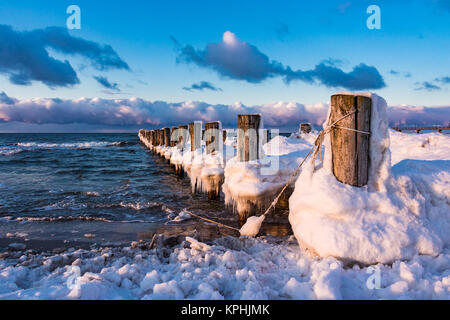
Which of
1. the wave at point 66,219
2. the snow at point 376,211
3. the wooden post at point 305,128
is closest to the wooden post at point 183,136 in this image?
the wave at point 66,219

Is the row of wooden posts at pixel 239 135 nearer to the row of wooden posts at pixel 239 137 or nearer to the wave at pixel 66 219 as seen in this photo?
the row of wooden posts at pixel 239 137

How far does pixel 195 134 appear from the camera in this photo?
9.51m

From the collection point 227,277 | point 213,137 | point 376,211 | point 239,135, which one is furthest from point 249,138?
point 213,137

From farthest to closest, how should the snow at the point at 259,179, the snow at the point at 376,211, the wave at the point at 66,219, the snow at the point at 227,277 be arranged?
the wave at the point at 66,219
the snow at the point at 259,179
the snow at the point at 376,211
the snow at the point at 227,277

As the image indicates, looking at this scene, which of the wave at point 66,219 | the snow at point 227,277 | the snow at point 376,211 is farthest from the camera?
the wave at point 66,219

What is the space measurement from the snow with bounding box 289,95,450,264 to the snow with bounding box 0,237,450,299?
0.52 ft

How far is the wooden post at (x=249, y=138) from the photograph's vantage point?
16.5 ft

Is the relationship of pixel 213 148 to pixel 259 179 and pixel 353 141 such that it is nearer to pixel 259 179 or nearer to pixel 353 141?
pixel 259 179

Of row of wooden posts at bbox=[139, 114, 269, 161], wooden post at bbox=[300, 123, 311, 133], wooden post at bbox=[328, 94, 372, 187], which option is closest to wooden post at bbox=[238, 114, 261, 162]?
row of wooden posts at bbox=[139, 114, 269, 161]

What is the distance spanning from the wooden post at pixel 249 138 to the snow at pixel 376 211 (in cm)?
153

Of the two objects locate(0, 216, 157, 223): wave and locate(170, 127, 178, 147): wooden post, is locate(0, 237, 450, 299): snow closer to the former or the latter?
locate(0, 216, 157, 223): wave

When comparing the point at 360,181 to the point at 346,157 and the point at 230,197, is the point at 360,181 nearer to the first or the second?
the point at 346,157

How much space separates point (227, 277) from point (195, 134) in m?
7.16
